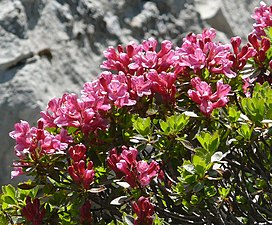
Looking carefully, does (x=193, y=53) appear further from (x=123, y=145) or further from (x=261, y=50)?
(x=123, y=145)

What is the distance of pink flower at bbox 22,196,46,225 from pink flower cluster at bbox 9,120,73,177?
0.14 metres

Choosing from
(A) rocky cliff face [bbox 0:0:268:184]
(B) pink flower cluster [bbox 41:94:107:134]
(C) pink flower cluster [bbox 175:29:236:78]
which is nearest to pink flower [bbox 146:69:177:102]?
(C) pink flower cluster [bbox 175:29:236:78]

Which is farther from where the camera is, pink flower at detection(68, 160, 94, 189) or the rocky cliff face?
the rocky cliff face

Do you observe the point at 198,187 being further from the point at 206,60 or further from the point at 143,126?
the point at 206,60

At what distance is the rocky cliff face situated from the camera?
387 centimetres

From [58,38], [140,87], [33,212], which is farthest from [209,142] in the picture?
[58,38]

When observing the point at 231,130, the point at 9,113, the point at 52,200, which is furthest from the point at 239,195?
the point at 9,113

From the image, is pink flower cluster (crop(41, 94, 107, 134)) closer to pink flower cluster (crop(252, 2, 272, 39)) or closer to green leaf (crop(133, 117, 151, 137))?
green leaf (crop(133, 117, 151, 137))

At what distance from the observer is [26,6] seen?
412 centimetres

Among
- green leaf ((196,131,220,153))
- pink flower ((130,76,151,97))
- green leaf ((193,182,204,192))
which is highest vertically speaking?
pink flower ((130,76,151,97))

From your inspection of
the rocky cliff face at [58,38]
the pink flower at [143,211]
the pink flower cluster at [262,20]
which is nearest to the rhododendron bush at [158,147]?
the pink flower at [143,211]

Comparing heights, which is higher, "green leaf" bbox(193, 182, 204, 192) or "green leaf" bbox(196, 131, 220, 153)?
"green leaf" bbox(196, 131, 220, 153)

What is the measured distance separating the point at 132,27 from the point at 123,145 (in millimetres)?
2265

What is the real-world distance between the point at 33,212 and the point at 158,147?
468mm
